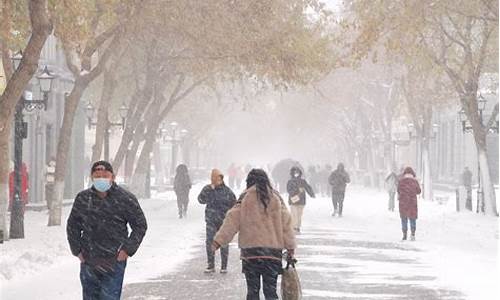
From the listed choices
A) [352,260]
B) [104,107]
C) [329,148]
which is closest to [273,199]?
[352,260]

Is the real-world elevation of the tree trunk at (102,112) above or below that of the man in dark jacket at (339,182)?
above

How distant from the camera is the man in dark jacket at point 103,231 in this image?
9.55 meters

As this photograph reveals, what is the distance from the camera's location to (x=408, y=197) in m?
24.7

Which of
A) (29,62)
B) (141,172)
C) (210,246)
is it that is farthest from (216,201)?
(141,172)

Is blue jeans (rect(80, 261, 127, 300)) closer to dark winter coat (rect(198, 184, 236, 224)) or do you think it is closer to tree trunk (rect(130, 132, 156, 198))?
dark winter coat (rect(198, 184, 236, 224))

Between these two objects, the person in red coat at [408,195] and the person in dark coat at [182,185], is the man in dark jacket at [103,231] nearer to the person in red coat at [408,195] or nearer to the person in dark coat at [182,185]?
the person in red coat at [408,195]

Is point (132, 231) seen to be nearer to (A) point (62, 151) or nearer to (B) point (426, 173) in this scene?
(A) point (62, 151)

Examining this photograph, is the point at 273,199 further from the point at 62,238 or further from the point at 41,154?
the point at 41,154

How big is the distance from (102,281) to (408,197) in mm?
15766

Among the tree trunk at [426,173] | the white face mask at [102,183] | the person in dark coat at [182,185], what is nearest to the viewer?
the white face mask at [102,183]

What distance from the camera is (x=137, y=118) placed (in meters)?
39.2

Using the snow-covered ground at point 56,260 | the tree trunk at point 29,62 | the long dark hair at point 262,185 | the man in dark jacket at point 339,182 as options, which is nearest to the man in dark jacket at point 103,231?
the long dark hair at point 262,185

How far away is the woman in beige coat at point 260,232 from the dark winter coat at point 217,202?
562 cm

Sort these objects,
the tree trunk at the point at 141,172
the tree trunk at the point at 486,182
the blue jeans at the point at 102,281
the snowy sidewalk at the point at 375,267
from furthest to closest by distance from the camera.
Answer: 1. the tree trunk at the point at 141,172
2. the tree trunk at the point at 486,182
3. the snowy sidewalk at the point at 375,267
4. the blue jeans at the point at 102,281
